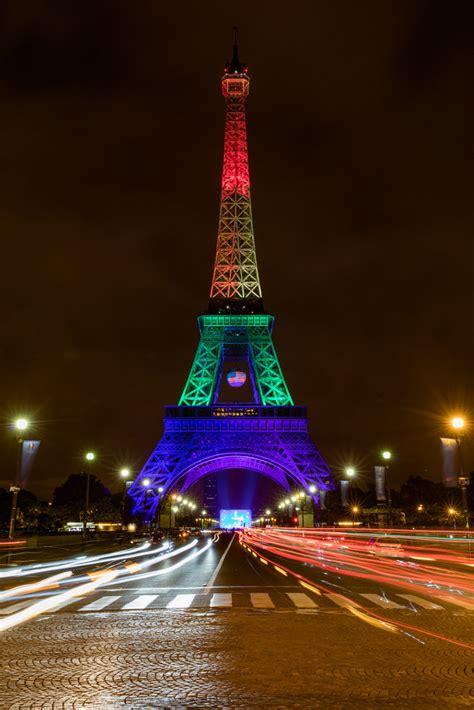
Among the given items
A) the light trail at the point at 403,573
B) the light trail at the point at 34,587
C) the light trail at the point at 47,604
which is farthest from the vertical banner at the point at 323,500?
the light trail at the point at 47,604

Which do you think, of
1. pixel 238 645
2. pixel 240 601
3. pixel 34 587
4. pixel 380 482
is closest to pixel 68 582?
pixel 34 587

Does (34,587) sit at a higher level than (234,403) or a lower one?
lower

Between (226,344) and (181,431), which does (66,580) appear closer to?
(181,431)

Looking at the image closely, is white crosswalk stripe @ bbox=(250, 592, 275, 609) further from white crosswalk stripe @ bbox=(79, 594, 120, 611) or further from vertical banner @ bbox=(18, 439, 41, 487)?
vertical banner @ bbox=(18, 439, 41, 487)

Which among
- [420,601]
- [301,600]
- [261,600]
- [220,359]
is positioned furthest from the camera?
[220,359]

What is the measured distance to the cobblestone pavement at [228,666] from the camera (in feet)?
22.6

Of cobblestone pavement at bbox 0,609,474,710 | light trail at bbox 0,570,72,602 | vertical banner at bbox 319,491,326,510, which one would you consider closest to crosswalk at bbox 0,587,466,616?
light trail at bbox 0,570,72,602

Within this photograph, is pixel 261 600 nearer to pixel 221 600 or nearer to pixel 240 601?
pixel 240 601

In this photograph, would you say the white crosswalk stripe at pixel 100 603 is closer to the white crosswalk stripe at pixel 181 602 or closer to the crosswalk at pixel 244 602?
the crosswalk at pixel 244 602

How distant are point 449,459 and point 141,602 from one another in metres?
23.7

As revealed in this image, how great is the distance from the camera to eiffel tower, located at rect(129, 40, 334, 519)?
286ft

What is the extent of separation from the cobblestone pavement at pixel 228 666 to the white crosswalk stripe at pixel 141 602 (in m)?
2.25

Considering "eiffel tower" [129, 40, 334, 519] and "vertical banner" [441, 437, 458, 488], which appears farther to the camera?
"eiffel tower" [129, 40, 334, 519]

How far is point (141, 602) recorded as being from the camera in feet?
50.9
